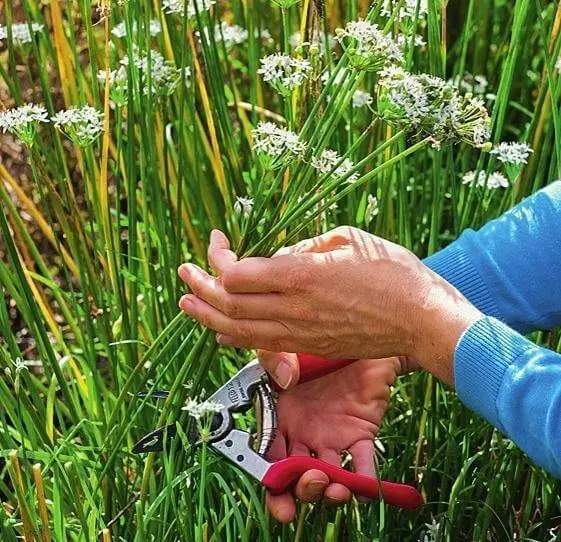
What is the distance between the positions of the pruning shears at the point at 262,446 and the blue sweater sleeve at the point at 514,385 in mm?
172

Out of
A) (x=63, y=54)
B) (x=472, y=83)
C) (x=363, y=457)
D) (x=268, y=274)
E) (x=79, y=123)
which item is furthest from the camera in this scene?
(x=472, y=83)

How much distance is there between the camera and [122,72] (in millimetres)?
1470

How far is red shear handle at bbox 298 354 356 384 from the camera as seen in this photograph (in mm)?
1389

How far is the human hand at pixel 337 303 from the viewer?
47.7 inches

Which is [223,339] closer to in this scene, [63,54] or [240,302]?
[240,302]

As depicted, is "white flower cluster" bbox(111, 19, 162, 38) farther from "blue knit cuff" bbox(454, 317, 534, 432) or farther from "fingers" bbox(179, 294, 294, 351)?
"blue knit cuff" bbox(454, 317, 534, 432)

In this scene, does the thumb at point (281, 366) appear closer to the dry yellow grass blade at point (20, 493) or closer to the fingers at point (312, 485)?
the fingers at point (312, 485)

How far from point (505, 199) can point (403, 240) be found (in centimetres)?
22

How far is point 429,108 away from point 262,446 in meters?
0.48

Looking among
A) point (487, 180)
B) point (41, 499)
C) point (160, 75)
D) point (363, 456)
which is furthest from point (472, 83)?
point (41, 499)

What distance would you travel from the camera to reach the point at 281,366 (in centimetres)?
133

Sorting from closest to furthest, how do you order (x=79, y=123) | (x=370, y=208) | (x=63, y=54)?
(x=79, y=123), (x=370, y=208), (x=63, y=54)

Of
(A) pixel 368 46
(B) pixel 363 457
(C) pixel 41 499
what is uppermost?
(A) pixel 368 46

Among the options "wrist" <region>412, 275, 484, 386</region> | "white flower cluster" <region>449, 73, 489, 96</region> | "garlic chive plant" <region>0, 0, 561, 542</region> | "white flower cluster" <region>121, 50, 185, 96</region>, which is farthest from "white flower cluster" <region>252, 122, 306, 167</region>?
"white flower cluster" <region>449, 73, 489, 96</region>
